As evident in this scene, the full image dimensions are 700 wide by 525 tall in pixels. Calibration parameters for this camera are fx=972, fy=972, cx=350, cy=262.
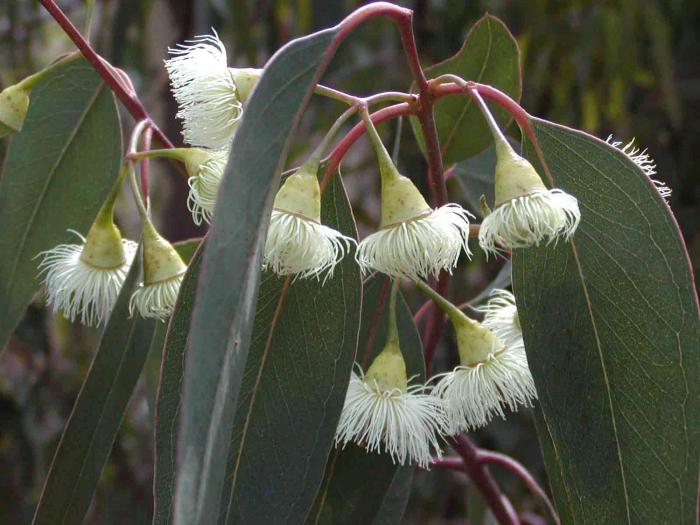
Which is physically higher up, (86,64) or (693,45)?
(693,45)

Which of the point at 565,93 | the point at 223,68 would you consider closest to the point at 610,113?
the point at 565,93

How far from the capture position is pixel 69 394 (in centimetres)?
289

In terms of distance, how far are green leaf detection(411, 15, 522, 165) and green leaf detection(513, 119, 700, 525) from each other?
0.26m

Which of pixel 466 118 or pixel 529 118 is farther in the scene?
pixel 466 118

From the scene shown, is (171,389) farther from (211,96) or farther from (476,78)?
(476,78)

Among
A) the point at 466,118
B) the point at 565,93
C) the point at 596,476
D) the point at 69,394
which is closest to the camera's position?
the point at 596,476

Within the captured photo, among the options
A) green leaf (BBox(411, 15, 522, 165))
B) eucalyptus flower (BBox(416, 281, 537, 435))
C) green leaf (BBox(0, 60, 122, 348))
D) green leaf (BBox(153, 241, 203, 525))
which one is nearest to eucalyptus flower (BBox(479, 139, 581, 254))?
eucalyptus flower (BBox(416, 281, 537, 435))

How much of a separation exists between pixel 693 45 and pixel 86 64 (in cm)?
197

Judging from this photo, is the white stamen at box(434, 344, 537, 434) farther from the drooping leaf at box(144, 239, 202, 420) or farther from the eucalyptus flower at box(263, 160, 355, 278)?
the drooping leaf at box(144, 239, 202, 420)

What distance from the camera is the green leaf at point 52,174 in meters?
1.08

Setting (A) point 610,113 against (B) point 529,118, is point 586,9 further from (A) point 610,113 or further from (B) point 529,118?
(B) point 529,118

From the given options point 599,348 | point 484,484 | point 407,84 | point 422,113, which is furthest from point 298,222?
point 407,84

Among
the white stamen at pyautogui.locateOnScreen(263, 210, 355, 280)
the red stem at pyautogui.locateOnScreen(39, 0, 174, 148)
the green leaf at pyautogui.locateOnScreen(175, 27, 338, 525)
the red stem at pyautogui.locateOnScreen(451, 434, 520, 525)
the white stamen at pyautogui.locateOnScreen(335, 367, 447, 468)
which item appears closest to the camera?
the green leaf at pyautogui.locateOnScreen(175, 27, 338, 525)

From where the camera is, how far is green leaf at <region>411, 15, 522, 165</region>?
1015mm
